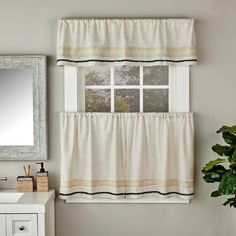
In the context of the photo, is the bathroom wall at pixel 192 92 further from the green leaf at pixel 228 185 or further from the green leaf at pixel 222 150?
the green leaf at pixel 228 185

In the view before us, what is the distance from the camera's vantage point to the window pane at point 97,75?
3.34 m

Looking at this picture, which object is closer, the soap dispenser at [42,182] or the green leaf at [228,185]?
the green leaf at [228,185]

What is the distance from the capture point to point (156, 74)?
3.35 meters

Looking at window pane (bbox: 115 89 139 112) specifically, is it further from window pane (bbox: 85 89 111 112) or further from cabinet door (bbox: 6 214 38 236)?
cabinet door (bbox: 6 214 38 236)

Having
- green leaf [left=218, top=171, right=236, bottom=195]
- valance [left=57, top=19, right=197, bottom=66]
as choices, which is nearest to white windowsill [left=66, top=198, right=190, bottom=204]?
green leaf [left=218, top=171, right=236, bottom=195]

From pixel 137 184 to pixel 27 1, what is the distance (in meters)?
1.61

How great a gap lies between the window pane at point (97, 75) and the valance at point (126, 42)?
0.33ft

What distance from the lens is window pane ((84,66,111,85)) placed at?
334cm

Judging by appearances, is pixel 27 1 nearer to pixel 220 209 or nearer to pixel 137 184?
pixel 137 184

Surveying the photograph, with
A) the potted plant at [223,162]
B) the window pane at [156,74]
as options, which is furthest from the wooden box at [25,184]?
the potted plant at [223,162]

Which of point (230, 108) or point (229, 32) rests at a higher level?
point (229, 32)

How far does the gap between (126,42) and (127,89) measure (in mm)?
363

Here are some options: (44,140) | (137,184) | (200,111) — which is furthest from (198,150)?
(44,140)

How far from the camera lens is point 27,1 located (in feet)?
10.8
